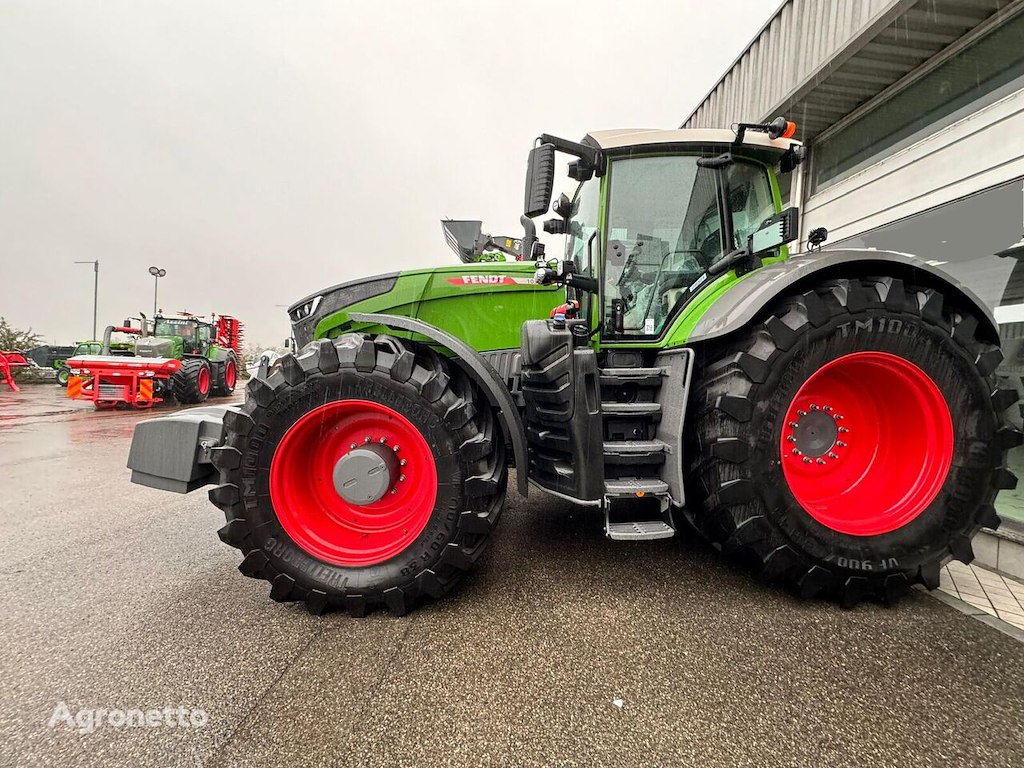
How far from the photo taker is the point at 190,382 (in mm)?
10805

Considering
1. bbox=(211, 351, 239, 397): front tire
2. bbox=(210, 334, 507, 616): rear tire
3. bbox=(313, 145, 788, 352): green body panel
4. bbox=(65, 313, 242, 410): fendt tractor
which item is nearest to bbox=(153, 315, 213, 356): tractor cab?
bbox=(65, 313, 242, 410): fendt tractor

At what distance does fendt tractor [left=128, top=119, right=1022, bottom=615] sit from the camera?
1.91 metres

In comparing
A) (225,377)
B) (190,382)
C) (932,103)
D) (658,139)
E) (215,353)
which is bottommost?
(190,382)

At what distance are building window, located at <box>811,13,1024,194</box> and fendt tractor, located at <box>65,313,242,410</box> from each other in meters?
12.6

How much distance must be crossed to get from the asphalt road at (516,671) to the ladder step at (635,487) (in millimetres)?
467

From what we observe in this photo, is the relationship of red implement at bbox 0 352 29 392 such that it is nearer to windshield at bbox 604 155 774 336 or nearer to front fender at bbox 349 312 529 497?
front fender at bbox 349 312 529 497

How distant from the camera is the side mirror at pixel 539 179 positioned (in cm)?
203

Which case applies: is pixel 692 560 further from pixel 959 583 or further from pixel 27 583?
pixel 27 583

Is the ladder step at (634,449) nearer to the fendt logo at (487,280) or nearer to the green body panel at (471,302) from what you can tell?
the green body panel at (471,302)

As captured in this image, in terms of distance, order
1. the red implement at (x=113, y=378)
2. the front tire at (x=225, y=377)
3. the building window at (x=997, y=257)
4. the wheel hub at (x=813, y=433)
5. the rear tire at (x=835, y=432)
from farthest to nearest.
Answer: the front tire at (x=225, y=377)
the red implement at (x=113, y=378)
the building window at (x=997, y=257)
the wheel hub at (x=813, y=433)
the rear tire at (x=835, y=432)

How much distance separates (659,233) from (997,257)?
227 centimetres

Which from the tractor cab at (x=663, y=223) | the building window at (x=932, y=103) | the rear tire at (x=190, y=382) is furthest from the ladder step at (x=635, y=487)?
the rear tire at (x=190, y=382)

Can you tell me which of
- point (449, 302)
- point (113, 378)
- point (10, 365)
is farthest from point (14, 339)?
point (449, 302)

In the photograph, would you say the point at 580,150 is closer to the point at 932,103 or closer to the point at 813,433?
the point at 813,433
